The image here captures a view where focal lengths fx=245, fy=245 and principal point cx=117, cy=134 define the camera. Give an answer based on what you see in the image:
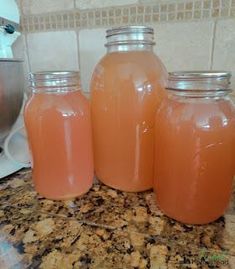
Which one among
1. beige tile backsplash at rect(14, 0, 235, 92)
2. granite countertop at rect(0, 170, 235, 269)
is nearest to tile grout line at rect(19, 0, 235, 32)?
beige tile backsplash at rect(14, 0, 235, 92)

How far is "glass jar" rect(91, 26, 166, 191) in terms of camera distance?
0.37 meters

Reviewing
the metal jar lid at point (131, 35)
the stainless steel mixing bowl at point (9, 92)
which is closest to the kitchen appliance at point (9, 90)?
the stainless steel mixing bowl at point (9, 92)

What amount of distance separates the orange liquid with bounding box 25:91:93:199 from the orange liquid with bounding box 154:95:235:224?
128 millimetres

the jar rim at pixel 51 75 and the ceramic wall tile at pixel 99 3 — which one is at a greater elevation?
the ceramic wall tile at pixel 99 3

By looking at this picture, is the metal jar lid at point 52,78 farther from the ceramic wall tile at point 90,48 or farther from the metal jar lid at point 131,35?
the ceramic wall tile at point 90,48

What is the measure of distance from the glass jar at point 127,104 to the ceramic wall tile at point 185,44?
0.13m

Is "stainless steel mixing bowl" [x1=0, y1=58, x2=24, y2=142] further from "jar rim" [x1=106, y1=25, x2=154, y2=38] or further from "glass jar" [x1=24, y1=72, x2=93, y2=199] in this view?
"jar rim" [x1=106, y1=25, x2=154, y2=38]

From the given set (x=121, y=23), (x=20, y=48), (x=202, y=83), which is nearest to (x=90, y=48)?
(x=121, y=23)

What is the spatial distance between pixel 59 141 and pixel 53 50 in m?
0.31

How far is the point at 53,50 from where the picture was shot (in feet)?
1.94

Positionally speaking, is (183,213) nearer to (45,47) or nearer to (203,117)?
(203,117)

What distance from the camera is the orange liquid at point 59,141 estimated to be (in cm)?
38

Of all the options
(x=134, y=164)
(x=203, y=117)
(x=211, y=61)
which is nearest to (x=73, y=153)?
(x=134, y=164)

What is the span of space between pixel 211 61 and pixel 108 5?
0.80 feet
